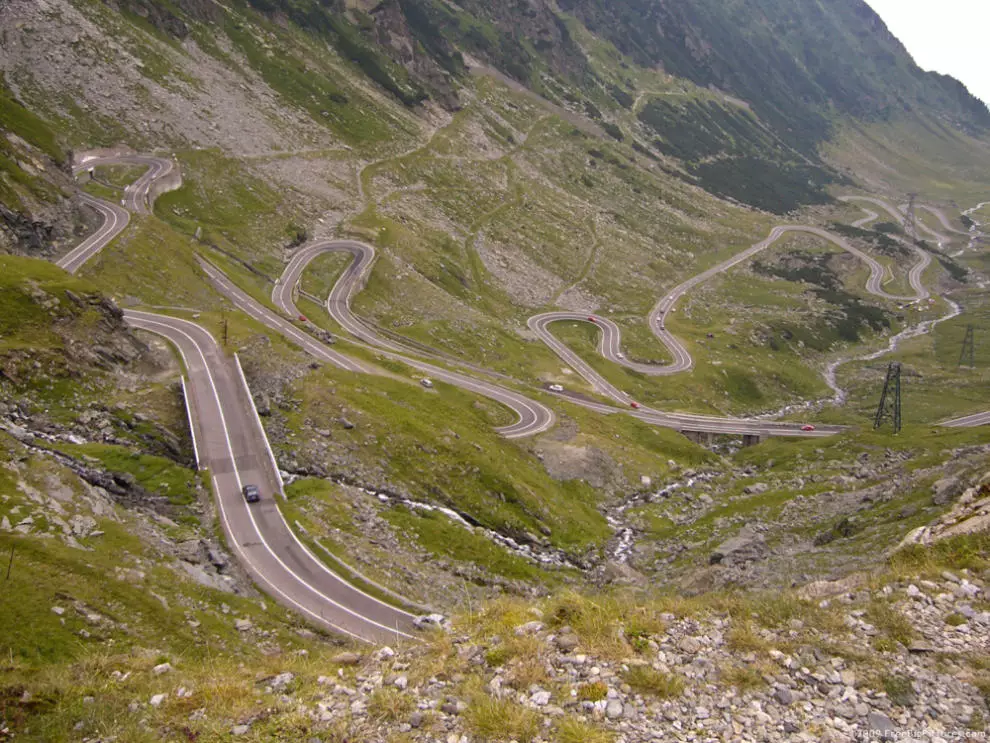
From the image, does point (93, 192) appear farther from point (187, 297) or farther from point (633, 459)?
point (633, 459)

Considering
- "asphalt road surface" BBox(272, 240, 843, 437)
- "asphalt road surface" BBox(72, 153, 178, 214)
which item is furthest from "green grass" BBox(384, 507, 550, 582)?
"asphalt road surface" BBox(72, 153, 178, 214)

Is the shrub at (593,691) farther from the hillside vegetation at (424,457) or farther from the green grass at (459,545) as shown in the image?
the green grass at (459,545)

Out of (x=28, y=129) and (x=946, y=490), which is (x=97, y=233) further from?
(x=946, y=490)

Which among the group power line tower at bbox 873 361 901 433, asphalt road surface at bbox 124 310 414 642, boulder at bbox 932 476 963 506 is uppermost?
power line tower at bbox 873 361 901 433

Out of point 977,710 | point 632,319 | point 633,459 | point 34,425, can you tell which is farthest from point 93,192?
point 977,710

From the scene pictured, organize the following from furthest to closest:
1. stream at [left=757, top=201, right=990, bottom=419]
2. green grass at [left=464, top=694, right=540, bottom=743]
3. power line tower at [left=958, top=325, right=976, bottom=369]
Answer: power line tower at [left=958, top=325, right=976, bottom=369] < stream at [left=757, top=201, right=990, bottom=419] < green grass at [left=464, top=694, right=540, bottom=743]

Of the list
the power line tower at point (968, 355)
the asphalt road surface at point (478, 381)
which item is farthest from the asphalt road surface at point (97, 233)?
the power line tower at point (968, 355)

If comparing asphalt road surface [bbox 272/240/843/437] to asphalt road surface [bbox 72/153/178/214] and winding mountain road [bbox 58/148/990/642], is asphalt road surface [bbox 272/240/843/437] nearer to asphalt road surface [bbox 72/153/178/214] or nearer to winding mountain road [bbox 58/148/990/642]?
winding mountain road [bbox 58/148/990/642]
